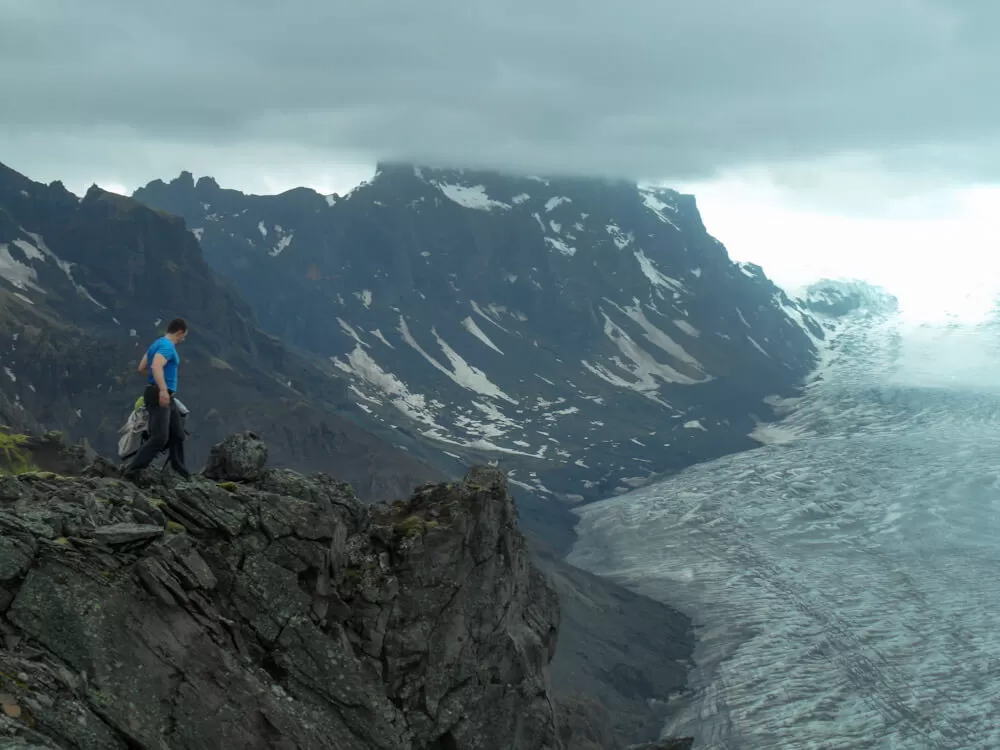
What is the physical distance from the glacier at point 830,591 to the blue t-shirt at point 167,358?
233 ft

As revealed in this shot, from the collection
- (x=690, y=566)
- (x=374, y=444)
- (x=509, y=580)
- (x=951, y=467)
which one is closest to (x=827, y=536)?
(x=690, y=566)

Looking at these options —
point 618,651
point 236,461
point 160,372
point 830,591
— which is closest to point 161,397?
point 160,372

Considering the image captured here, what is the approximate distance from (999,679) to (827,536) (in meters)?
60.9

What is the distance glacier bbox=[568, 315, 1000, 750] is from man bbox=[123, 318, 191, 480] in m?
70.4

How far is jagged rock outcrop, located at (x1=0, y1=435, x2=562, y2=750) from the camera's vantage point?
17469 mm

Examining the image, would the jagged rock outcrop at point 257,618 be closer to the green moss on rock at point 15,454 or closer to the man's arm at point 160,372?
the man's arm at point 160,372

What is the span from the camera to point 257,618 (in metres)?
21.3

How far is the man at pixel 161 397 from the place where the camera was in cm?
2131

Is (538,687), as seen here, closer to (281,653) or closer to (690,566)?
(281,653)

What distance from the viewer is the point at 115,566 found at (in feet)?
62.1

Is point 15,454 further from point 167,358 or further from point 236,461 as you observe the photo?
point 167,358

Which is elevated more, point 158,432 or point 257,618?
point 158,432

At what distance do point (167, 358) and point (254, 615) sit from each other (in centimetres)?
595

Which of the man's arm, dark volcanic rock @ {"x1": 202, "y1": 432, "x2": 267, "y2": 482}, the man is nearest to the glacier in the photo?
dark volcanic rock @ {"x1": 202, "y1": 432, "x2": 267, "y2": 482}
